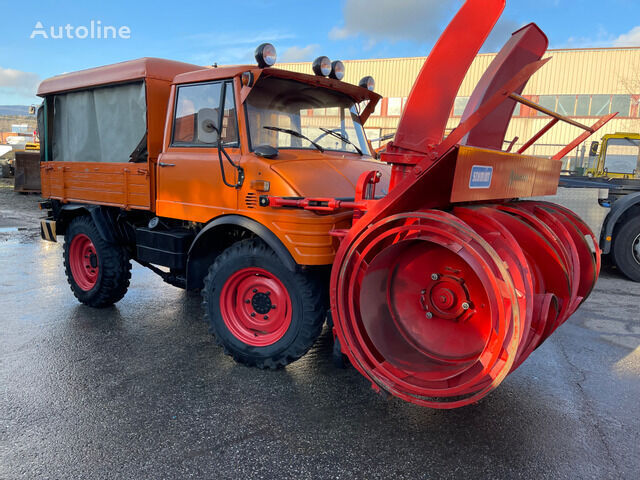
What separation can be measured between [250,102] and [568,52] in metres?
26.1

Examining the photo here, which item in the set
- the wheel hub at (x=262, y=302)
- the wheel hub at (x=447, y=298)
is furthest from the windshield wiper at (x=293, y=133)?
the wheel hub at (x=447, y=298)

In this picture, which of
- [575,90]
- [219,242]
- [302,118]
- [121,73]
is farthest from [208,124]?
[575,90]

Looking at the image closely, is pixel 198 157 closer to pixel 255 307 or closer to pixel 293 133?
pixel 293 133

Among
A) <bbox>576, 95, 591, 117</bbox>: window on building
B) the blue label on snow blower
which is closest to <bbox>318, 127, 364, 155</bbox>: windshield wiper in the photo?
the blue label on snow blower

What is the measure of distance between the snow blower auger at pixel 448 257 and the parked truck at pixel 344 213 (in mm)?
11

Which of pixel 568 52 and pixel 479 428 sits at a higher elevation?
pixel 568 52

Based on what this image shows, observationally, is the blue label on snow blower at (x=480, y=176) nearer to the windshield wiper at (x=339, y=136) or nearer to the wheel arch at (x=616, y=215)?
the windshield wiper at (x=339, y=136)

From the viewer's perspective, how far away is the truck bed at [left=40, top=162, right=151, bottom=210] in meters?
4.43

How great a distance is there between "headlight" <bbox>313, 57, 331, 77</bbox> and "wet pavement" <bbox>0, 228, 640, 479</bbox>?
96.0 inches

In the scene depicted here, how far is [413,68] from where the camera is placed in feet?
82.8

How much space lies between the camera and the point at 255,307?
11.7 ft

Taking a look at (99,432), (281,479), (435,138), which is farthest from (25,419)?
(435,138)

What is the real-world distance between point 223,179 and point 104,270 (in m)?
2.22

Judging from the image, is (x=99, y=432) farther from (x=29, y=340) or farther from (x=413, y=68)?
(x=413, y=68)
